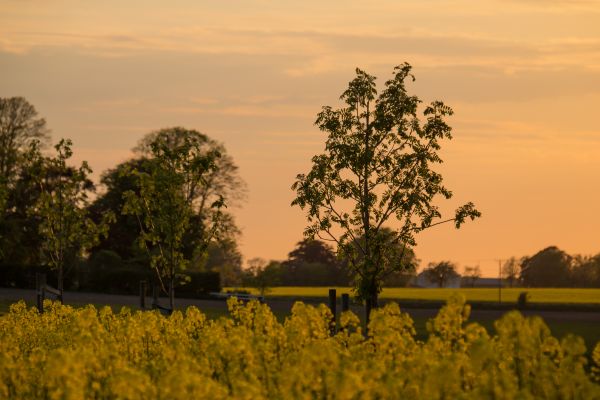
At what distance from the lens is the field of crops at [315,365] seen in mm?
13156

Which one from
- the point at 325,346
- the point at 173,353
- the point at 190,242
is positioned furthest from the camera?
the point at 190,242

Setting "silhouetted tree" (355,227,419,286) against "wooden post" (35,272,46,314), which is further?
"wooden post" (35,272,46,314)

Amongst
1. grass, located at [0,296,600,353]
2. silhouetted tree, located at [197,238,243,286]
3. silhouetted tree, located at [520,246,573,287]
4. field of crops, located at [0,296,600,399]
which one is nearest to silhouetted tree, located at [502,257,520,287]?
silhouetted tree, located at [520,246,573,287]

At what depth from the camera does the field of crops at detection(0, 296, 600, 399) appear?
13.2 metres

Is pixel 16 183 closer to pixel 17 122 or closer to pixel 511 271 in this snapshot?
pixel 17 122

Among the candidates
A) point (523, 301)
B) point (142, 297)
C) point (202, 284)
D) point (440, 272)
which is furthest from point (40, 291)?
point (440, 272)

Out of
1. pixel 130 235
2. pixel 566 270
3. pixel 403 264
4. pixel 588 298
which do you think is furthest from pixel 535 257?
pixel 403 264

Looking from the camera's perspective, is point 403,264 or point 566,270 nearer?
point 403,264

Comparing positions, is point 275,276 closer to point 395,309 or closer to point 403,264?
point 403,264

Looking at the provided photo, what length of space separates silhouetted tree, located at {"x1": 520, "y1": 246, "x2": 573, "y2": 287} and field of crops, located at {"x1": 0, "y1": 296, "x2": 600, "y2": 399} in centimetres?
9998

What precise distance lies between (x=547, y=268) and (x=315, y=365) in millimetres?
109100

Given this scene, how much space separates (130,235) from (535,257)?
5218 cm

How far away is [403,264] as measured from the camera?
3334 centimetres

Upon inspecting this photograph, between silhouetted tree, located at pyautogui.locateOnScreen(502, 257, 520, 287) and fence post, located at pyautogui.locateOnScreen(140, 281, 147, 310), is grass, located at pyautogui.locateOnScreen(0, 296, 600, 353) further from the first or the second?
silhouetted tree, located at pyautogui.locateOnScreen(502, 257, 520, 287)
